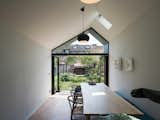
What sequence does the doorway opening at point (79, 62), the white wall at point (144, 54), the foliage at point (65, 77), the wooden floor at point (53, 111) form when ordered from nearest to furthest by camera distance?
the white wall at point (144, 54) → the wooden floor at point (53, 111) → the doorway opening at point (79, 62) → the foliage at point (65, 77)

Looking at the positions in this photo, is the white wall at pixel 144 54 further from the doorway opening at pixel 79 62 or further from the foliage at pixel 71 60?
the foliage at pixel 71 60

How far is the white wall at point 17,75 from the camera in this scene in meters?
3.28

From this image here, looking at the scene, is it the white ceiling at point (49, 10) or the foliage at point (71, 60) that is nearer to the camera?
the white ceiling at point (49, 10)

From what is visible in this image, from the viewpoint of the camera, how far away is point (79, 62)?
880cm

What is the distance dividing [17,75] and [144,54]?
278 centimetres

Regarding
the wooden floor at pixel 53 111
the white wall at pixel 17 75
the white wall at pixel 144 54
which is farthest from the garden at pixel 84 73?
the white wall at pixel 17 75

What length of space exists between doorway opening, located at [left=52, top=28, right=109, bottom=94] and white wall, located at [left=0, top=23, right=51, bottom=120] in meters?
2.82

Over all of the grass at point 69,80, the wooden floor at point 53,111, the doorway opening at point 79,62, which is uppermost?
the doorway opening at point 79,62

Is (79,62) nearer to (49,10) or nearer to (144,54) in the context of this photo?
(144,54)

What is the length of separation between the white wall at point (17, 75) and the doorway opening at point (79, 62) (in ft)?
9.27

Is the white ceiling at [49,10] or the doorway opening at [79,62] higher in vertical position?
the white ceiling at [49,10]

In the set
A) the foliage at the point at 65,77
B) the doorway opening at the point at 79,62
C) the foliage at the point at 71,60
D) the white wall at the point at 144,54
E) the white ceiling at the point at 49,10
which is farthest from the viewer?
the foliage at the point at 65,77

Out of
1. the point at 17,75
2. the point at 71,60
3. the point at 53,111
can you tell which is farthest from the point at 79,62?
the point at 17,75

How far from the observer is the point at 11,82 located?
365 centimetres
